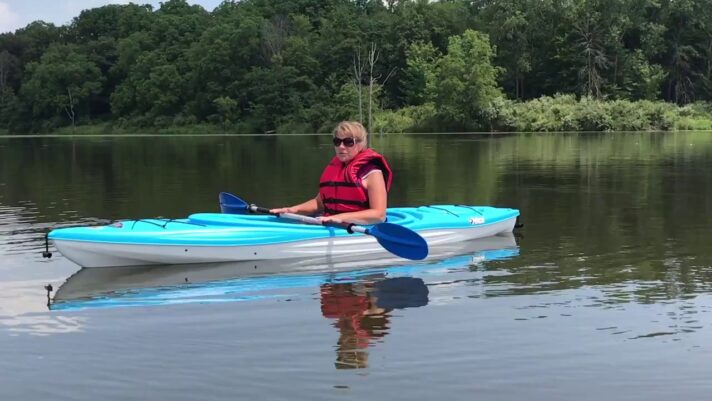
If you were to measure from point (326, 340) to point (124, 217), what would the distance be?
8002 mm

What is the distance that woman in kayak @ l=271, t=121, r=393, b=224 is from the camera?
8.32 m

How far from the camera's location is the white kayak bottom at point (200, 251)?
26.9 feet

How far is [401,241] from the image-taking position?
27.4 ft

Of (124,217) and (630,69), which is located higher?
(630,69)

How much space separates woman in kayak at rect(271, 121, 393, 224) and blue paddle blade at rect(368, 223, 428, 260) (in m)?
0.22

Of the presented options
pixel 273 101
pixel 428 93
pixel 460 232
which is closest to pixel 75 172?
pixel 460 232

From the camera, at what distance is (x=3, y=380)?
497cm

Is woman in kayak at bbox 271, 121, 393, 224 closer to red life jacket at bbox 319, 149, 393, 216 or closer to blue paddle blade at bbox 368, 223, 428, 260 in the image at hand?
red life jacket at bbox 319, 149, 393, 216

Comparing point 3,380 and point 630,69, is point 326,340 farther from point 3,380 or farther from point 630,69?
point 630,69

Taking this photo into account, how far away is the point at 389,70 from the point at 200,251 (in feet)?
208

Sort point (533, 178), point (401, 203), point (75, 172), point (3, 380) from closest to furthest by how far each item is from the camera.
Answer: point (3, 380) < point (401, 203) < point (533, 178) < point (75, 172)

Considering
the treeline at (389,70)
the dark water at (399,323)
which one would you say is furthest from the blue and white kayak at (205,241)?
the treeline at (389,70)

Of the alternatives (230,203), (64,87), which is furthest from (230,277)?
(64,87)

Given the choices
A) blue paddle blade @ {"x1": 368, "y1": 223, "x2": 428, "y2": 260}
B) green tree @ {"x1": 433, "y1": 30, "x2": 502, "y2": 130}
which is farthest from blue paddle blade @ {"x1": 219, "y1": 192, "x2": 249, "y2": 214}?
green tree @ {"x1": 433, "y1": 30, "x2": 502, "y2": 130}
